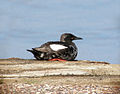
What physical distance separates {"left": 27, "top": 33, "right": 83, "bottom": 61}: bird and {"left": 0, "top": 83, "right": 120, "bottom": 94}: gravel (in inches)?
352

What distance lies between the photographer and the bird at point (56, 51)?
18984 mm

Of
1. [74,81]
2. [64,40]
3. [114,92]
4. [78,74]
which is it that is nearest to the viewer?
[114,92]

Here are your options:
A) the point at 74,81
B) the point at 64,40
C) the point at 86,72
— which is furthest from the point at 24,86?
the point at 64,40

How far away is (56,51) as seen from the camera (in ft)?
62.2

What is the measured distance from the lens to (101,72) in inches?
526

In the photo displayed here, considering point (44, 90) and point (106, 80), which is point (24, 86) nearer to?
point (44, 90)

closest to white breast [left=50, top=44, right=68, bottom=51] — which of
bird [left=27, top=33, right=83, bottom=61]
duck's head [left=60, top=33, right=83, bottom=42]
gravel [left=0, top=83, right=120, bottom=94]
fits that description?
bird [left=27, top=33, right=83, bottom=61]

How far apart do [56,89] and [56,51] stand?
951 cm

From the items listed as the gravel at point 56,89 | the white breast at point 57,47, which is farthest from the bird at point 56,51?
the gravel at point 56,89

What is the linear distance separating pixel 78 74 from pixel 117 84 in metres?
2.57

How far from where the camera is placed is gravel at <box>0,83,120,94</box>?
9.27 metres

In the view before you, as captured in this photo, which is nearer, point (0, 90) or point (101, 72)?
point (0, 90)

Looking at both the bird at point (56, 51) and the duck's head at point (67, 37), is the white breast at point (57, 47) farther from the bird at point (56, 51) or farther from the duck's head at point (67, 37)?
the duck's head at point (67, 37)

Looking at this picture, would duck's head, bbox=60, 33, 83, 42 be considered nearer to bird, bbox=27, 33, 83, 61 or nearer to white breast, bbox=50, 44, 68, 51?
bird, bbox=27, 33, 83, 61
